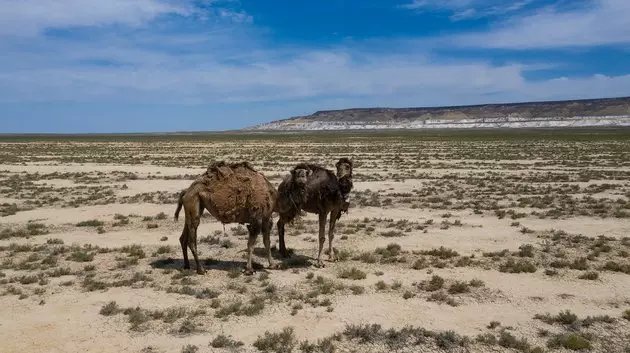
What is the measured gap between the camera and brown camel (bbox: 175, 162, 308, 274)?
11.1 meters

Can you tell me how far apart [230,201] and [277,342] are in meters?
4.18

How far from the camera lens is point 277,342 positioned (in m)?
7.73

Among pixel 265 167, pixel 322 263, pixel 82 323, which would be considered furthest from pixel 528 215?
pixel 265 167

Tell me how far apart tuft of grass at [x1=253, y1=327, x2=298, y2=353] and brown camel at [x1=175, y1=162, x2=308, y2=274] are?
3435 mm

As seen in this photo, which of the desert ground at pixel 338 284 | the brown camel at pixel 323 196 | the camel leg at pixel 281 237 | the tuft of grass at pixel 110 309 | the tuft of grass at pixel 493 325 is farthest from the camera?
the camel leg at pixel 281 237

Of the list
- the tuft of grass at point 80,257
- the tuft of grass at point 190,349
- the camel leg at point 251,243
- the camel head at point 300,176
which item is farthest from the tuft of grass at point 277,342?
the tuft of grass at point 80,257

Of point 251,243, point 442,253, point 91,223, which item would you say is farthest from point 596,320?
point 91,223

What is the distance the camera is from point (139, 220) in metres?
18.2

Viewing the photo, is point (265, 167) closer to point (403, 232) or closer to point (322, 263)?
point (403, 232)

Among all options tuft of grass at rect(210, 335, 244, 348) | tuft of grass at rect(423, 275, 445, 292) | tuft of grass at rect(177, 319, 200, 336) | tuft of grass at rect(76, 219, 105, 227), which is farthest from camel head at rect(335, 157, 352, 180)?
tuft of grass at rect(76, 219, 105, 227)

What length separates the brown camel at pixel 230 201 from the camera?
36.5 ft

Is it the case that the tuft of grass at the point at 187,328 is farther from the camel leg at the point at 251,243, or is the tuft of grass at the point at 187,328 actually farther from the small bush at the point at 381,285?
the small bush at the point at 381,285

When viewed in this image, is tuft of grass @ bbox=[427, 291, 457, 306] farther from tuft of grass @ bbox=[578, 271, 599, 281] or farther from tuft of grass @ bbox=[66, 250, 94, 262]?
tuft of grass @ bbox=[66, 250, 94, 262]

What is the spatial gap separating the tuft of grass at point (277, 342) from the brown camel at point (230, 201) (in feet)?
11.3
